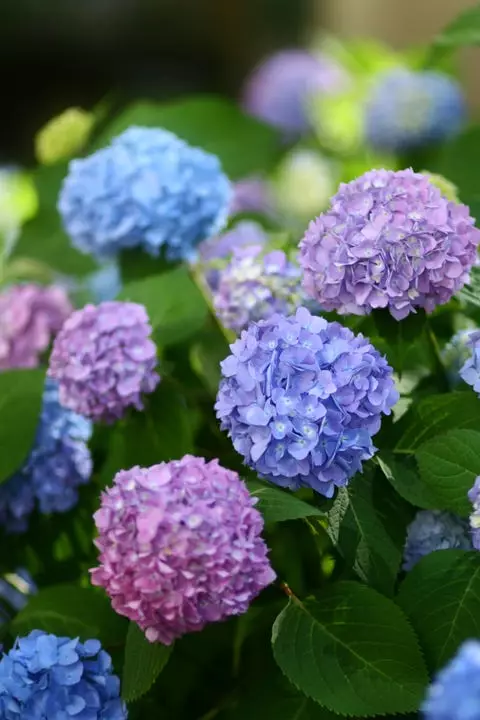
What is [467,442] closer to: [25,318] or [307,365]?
[307,365]

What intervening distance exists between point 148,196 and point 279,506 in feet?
0.88

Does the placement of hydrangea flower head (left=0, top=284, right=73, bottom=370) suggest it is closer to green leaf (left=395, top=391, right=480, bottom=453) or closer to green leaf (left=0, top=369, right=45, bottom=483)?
green leaf (left=0, top=369, right=45, bottom=483)

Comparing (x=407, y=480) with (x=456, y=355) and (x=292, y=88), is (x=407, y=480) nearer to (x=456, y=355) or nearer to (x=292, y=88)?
(x=456, y=355)

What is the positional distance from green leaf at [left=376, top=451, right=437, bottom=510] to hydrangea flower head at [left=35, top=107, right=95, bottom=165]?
443 mm

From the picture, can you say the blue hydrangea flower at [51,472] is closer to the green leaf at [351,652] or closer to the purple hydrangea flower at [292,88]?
the green leaf at [351,652]

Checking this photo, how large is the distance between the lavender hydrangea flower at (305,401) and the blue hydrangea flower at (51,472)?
0.58 ft

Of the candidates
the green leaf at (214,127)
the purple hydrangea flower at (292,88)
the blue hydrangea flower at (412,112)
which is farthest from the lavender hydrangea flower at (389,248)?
the purple hydrangea flower at (292,88)

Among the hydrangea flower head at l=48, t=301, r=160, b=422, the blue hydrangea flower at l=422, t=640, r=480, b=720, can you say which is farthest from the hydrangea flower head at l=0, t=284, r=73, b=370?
the blue hydrangea flower at l=422, t=640, r=480, b=720

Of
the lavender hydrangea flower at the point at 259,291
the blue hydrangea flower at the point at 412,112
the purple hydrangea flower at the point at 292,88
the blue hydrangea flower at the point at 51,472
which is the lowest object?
the purple hydrangea flower at the point at 292,88

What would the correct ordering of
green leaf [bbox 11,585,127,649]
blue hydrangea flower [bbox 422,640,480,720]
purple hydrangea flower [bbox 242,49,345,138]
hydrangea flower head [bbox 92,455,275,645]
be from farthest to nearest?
1. purple hydrangea flower [bbox 242,49,345,138]
2. green leaf [bbox 11,585,127,649]
3. hydrangea flower head [bbox 92,455,275,645]
4. blue hydrangea flower [bbox 422,640,480,720]

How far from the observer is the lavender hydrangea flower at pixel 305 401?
0.42m

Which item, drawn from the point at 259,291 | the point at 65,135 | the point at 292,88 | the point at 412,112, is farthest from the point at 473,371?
the point at 292,88

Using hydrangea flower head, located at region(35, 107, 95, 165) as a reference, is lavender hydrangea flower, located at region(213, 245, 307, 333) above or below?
above

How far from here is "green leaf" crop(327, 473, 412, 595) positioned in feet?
1.51
